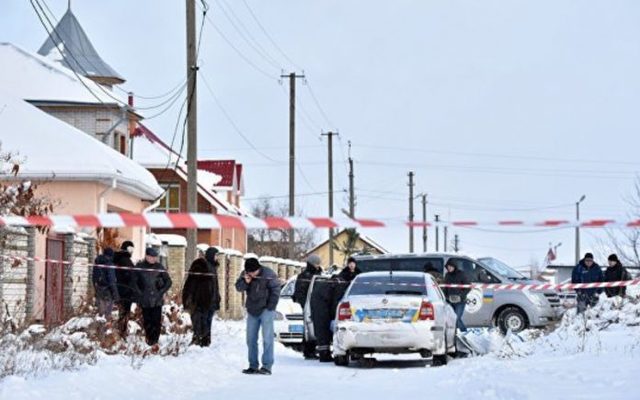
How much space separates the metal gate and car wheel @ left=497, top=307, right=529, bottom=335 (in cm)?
936

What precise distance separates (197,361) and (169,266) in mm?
15064

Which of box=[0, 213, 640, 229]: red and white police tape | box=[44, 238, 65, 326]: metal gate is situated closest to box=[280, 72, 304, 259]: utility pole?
box=[44, 238, 65, 326]: metal gate

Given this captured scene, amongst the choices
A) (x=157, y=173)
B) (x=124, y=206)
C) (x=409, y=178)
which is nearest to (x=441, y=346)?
(x=124, y=206)

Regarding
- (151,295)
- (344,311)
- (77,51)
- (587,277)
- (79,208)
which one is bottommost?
(344,311)

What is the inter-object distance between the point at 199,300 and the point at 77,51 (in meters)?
38.0

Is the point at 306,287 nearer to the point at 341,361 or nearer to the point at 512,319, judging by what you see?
the point at 341,361

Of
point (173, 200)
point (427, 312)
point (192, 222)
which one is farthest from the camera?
point (173, 200)

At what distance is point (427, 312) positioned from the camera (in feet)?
63.0

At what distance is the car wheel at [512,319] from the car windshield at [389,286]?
8.03 m

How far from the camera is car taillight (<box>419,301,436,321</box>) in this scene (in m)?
19.1

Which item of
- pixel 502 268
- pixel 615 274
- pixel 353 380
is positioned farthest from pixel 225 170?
pixel 353 380

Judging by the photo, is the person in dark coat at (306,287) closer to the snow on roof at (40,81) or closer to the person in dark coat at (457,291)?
the person in dark coat at (457,291)

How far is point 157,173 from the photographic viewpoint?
2429 inches

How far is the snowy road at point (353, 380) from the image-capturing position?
13.1m
